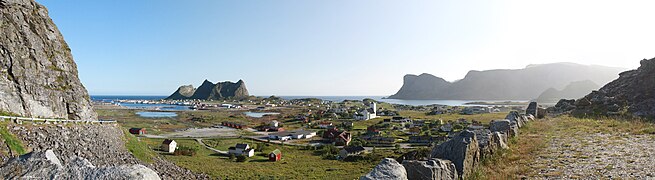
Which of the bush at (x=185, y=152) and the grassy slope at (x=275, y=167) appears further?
the bush at (x=185, y=152)

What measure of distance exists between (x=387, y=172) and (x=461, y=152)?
10.5ft

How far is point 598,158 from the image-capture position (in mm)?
9781

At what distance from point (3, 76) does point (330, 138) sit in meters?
48.0

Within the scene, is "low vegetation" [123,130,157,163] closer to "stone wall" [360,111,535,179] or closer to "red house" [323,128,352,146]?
"red house" [323,128,352,146]

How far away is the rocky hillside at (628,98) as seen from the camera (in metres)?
22.1

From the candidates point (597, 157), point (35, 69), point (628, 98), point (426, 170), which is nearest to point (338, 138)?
point (628, 98)

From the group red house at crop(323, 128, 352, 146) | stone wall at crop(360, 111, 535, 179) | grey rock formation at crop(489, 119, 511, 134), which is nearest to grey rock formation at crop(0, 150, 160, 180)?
stone wall at crop(360, 111, 535, 179)

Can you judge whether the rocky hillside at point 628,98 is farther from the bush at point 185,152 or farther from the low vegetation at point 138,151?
the bush at point 185,152

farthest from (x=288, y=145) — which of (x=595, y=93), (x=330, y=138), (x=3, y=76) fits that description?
(x=595, y=93)

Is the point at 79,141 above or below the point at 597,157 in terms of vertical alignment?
below

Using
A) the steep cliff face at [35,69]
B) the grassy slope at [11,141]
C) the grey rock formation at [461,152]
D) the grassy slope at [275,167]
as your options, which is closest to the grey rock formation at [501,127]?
the grey rock formation at [461,152]

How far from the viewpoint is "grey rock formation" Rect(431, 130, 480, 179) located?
7712 mm

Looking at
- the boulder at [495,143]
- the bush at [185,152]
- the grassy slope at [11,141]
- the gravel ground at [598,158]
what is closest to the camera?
the gravel ground at [598,158]

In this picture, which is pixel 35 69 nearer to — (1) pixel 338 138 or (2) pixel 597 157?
(1) pixel 338 138
